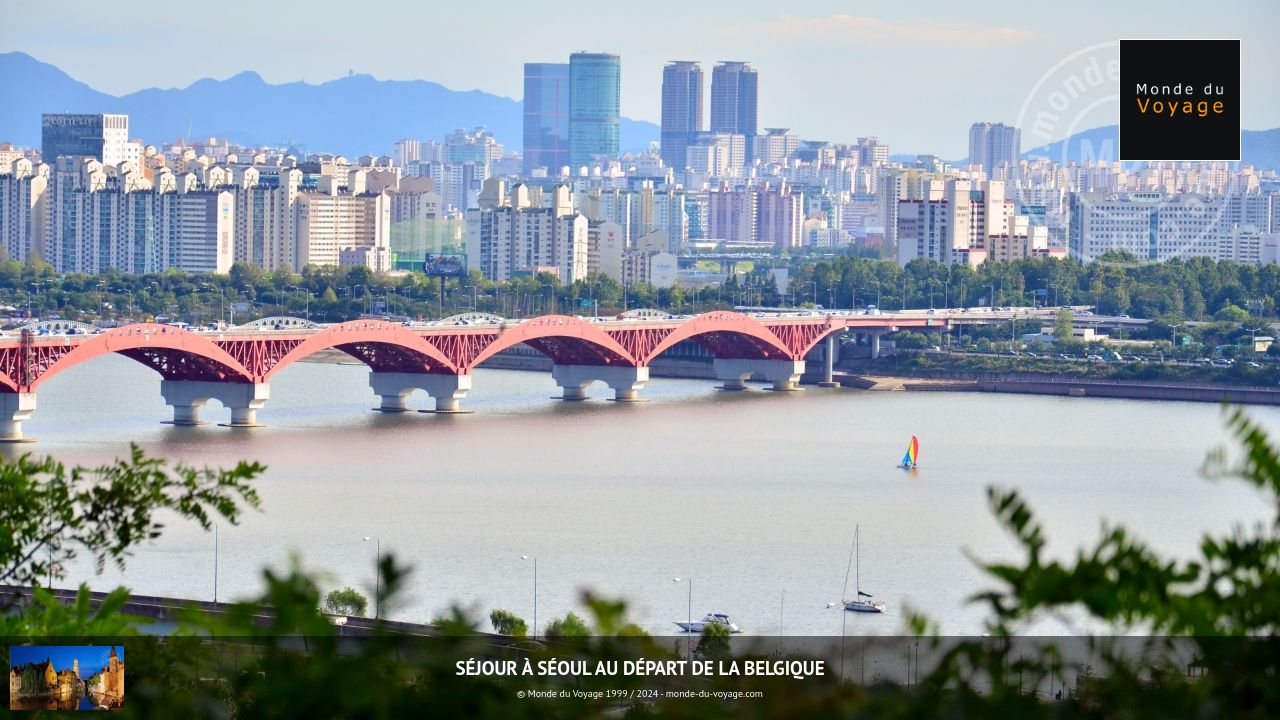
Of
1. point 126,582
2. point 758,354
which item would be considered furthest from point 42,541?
point 758,354

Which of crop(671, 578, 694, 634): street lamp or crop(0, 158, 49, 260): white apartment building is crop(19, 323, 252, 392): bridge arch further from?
crop(0, 158, 49, 260): white apartment building

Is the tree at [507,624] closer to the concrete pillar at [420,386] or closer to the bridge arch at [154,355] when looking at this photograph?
the bridge arch at [154,355]

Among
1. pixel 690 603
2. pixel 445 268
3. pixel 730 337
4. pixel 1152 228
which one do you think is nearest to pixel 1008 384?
pixel 730 337

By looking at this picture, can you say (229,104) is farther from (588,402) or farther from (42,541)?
(42,541)

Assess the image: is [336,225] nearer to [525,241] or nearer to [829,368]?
[525,241]

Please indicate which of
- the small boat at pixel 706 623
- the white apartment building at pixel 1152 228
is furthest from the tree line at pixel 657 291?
the small boat at pixel 706 623
